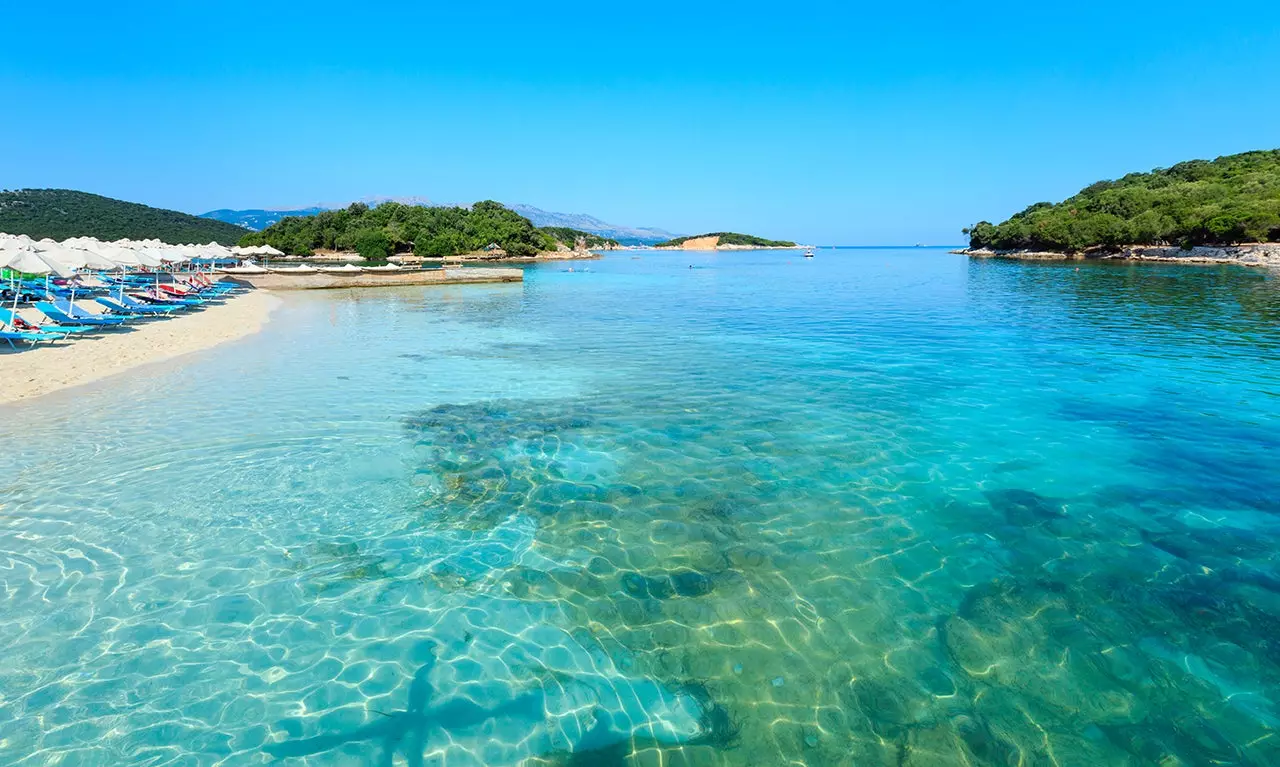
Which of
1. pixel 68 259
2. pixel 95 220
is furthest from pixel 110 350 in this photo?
pixel 95 220

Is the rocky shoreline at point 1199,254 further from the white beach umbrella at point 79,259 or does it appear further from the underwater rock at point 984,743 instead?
the white beach umbrella at point 79,259

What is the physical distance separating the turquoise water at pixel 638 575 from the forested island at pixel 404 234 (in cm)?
7923

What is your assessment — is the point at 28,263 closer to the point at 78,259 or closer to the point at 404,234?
the point at 78,259

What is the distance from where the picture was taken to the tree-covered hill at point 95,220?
83.0 m

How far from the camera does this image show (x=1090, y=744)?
3.86m

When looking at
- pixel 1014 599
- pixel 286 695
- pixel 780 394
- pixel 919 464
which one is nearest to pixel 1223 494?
pixel 919 464

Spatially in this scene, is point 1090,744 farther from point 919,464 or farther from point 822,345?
point 822,345

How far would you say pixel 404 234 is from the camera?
299ft

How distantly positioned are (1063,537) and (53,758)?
854 centimetres

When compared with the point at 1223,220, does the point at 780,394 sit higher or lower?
lower

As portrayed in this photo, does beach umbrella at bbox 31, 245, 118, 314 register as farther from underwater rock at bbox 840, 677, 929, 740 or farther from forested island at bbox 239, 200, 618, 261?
forested island at bbox 239, 200, 618, 261

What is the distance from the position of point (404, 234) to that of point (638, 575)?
95.8 meters

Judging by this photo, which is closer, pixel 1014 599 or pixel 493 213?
pixel 1014 599

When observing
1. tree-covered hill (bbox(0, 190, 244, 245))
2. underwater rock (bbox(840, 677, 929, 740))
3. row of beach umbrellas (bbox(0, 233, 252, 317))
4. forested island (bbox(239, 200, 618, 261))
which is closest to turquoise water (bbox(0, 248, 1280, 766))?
underwater rock (bbox(840, 677, 929, 740))
